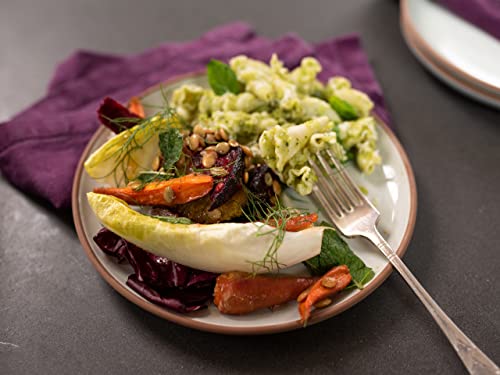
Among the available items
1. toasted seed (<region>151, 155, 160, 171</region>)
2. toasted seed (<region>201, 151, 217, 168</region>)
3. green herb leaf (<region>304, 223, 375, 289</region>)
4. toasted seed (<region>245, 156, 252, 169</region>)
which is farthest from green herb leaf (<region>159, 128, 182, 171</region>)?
green herb leaf (<region>304, 223, 375, 289</region>)

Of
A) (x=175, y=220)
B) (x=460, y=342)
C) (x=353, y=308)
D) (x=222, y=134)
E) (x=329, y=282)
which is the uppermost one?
(x=222, y=134)

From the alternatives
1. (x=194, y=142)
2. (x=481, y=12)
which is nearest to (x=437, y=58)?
(x=481, y=12)

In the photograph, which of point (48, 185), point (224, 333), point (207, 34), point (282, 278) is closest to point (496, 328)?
point (282, 278)

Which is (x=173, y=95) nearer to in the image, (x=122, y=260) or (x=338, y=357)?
(x=122, y=260)

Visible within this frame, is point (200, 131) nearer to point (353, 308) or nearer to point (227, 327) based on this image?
point (227, 327)

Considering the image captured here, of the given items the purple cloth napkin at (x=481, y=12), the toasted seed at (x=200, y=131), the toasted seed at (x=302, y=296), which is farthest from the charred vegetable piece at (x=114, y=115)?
the purple cloth napkin at (x=481, y=12)

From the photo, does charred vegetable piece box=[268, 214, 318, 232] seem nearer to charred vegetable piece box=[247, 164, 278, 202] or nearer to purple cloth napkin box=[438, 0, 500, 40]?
charred vegetable piece box=[247, 164, 278, 202]

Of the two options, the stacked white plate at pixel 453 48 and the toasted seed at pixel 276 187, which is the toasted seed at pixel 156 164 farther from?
the stacked white plate at pixel 453 48
